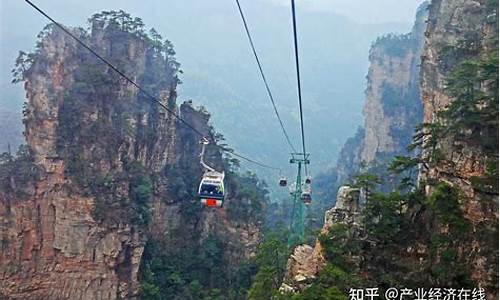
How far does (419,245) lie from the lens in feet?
22.7

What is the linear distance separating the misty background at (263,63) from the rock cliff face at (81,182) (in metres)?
13.4

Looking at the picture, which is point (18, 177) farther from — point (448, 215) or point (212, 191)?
point (448, 215)

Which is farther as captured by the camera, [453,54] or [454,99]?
[453,54]

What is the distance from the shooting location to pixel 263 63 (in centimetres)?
5634

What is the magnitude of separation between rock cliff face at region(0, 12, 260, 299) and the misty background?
43.8 feet

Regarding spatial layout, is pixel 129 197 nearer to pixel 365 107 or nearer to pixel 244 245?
pixel 244 245

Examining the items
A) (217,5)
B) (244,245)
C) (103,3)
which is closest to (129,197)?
(244,245)

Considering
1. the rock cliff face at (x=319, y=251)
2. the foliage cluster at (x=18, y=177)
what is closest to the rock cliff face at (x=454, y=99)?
the rock cliff face at (x=319, y=251)

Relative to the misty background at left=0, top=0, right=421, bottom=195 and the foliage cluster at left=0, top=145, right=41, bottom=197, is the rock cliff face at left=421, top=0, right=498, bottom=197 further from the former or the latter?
the misty background at left=0, top=0, right=421, bottom=195

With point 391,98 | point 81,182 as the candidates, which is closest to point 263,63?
point 391,98

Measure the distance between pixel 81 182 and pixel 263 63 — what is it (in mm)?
44871

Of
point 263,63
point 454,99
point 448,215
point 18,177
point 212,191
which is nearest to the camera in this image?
point 448,215

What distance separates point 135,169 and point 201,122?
3689 mm

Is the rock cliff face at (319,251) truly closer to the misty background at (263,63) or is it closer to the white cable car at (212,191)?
the white cable car at (212,191)
